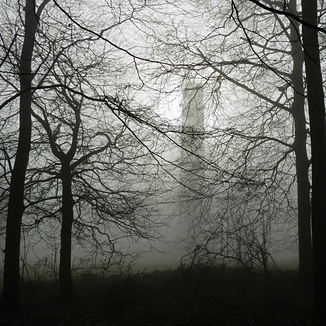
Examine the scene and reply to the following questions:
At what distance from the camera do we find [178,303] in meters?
6.68

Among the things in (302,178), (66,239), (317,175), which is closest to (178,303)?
(66,239)

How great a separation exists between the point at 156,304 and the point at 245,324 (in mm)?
2105

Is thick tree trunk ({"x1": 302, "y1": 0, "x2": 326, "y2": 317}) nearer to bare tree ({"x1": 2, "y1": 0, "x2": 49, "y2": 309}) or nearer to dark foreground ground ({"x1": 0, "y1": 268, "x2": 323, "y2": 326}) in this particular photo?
dark foreground ground ({"x1": 0, "y1": 268, "x2": 323, "y2": 326})

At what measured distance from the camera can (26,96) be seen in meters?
7.16

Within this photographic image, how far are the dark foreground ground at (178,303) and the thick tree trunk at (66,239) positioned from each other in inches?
13.2

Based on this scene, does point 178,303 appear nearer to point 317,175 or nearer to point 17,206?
point 317,175

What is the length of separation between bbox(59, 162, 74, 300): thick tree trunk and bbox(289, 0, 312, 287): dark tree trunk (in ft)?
18.3

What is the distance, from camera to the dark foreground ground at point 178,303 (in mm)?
5594

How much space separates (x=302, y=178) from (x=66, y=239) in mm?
6125

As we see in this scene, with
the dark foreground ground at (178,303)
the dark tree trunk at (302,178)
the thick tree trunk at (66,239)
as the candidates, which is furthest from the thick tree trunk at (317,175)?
the thick tree trunk at (66,239)

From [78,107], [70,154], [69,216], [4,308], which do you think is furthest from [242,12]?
[4,308]

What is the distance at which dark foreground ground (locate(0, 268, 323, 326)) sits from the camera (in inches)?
220

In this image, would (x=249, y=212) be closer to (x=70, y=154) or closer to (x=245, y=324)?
(x=245, y=324)

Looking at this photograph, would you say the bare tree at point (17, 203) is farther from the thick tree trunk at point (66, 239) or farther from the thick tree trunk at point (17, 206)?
the thick tree trunk at point (66, 239)
